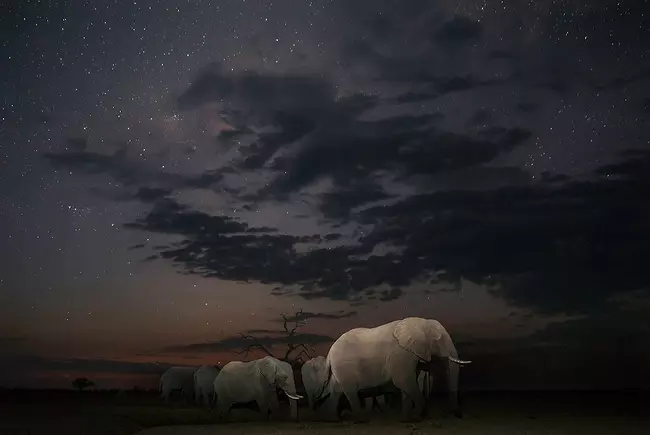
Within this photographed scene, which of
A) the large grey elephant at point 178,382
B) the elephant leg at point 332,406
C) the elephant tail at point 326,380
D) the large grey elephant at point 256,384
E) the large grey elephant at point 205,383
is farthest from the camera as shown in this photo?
the large grey elephant at point 178,382

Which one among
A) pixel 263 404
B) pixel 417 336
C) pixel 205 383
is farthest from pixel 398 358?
pixel 205 383

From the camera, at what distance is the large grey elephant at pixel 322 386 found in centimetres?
1067

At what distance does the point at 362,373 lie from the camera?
35.3ft

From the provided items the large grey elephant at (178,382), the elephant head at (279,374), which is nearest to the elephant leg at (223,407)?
the elephant head at (279,374)

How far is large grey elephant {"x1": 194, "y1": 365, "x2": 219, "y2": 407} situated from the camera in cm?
1526

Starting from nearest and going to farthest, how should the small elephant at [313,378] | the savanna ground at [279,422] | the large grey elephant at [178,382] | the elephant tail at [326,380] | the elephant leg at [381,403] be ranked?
1. the savanna ground at [279,422]
2. the elephant leg at [381,403]
3. the elephant tail at [326,380]
4. the small elephant at [313,378]
5. the large grey elephant at [178,382]

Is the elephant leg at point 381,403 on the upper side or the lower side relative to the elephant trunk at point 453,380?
lower

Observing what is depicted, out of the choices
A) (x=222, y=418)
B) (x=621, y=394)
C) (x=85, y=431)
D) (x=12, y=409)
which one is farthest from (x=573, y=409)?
(x=12, y=409)

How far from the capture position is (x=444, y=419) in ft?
33.0

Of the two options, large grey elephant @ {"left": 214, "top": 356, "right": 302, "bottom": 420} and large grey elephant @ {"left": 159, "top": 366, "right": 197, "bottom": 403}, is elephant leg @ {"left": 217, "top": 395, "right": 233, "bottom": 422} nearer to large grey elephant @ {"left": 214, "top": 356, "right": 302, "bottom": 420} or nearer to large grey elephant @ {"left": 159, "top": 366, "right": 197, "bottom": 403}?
large grey elephant @ {"left": 214, "top": 356, "right": 302, "bottom": 420}

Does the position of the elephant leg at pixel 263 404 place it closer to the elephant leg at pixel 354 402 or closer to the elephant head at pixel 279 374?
the elephant head at pixel 279 374

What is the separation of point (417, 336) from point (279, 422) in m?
2.66

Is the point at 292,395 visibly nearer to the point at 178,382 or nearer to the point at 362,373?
the point at 362,373

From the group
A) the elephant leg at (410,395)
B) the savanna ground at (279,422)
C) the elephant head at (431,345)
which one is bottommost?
the savanna ground at (279,422)
